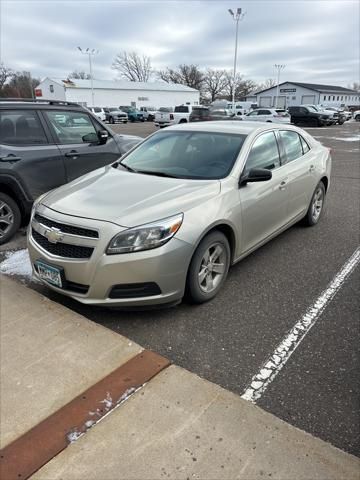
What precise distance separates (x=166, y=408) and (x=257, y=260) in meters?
2.47

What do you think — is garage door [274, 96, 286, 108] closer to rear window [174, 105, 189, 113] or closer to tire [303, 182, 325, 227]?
rear window [174, 105, 189, 113]

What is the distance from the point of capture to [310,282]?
3.97 metres

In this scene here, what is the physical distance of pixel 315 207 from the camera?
559 centimetres

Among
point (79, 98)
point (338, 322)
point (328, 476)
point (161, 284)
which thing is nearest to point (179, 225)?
point (161, 284)


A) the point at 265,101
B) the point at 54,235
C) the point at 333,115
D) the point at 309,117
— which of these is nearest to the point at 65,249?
the point at 54,235

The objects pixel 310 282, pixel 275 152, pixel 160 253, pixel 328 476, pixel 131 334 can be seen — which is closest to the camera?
pixel 328 476

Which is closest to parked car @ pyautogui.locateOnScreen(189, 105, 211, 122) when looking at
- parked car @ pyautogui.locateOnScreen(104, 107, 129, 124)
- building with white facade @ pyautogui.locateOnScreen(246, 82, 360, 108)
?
parked car @ pyautogui.locateOnScreen(104, 107, 129, 124)

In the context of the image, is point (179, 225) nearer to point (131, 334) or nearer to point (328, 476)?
point (131, 334)

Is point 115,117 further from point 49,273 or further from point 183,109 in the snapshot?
point 49,273

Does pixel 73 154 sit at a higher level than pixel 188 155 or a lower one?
lower

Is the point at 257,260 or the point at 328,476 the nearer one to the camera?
the point at 328,476

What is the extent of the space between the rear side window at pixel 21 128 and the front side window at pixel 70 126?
9.2 inches

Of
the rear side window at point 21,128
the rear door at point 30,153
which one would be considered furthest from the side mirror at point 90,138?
the rear side window at point 21,128

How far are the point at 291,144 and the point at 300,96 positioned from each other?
7886cm
